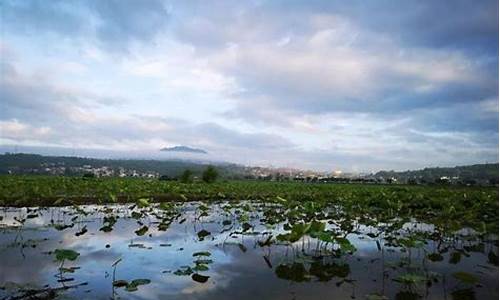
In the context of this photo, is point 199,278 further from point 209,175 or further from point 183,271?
point 209,175

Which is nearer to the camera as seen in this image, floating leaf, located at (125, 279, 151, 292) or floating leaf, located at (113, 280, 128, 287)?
floating leaf, located at (125, 279, 151, 292)

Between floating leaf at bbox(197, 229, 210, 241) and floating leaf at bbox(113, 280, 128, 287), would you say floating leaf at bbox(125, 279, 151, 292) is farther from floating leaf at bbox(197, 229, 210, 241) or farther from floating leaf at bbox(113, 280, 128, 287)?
floating leaf at bbox(197, 229, 210, 241)

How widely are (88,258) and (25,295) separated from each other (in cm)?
239

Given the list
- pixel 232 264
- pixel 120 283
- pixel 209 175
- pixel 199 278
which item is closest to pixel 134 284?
A: pixel 120 283

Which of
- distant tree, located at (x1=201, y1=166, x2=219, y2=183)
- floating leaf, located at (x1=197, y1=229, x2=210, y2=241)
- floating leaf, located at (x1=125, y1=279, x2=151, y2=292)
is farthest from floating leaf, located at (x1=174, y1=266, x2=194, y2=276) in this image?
distant tree, located at (x1=201, y1=166, x2=219, y2=183)

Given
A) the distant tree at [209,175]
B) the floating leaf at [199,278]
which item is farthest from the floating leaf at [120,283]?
the distant tree at [209,175]

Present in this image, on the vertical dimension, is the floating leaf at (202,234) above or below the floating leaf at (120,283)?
below

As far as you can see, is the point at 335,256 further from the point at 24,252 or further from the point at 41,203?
the point at 41,203

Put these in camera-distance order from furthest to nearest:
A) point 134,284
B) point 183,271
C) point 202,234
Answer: point 202,234 → point 183,271 → point 134,284

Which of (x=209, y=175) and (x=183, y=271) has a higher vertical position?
(x=209, y=175)

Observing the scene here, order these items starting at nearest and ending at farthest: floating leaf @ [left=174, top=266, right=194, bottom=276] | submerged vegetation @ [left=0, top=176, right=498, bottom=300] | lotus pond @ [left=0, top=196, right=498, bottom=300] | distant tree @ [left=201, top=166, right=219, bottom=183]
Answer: lotus pond @ [left=0, top=196, right=498, bottom=300] < submerged vegetation @ [left=0, top=176, right=498, bottom=300] < floating leaf @ [left=174, top=266, right=194, bottom=276] < distant tree @ [left=201, top=166, right=219, bottom=183]

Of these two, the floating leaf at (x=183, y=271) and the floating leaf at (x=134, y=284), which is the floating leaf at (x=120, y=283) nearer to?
the floating leaf at (x=134, y=284)

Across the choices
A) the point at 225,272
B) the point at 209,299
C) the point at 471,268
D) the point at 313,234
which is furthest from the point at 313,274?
the point at 471,268

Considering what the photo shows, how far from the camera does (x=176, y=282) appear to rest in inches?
229
